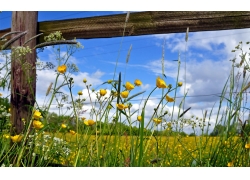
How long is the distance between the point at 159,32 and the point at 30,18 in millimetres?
918

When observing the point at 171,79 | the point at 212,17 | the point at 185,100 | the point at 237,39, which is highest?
the point at 212,17

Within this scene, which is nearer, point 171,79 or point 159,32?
point 171,79

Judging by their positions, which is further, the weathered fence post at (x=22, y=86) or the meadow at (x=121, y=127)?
the weathered fence post at (x=22, y=86)

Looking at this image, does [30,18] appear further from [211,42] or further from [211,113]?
[211,113]

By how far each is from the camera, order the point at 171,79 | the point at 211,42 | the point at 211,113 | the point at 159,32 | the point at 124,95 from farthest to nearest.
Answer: the point at 159,32 < the point at 211,42 < the point at 171,79 < the point at 211,113 < the point at 124,95

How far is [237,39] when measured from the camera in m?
1.75

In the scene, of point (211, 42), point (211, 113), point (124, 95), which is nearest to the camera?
point (124, 95)

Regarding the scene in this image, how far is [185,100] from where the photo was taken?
1.58 metres

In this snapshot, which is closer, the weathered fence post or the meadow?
the meadow

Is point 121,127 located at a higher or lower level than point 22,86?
lower

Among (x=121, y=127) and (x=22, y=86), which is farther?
(x=22, y=86)
